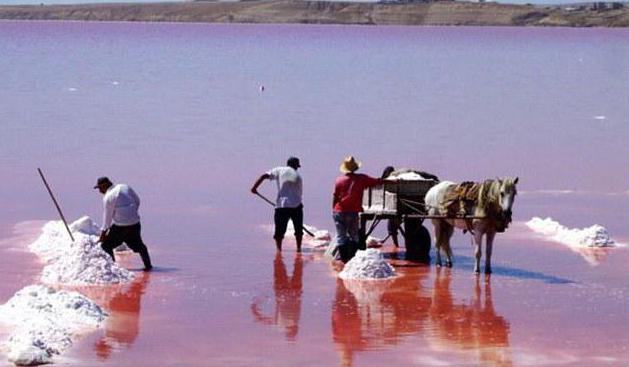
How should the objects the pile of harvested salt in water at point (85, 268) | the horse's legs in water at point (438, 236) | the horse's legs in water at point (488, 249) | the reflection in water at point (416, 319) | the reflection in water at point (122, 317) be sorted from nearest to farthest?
the reflection in water at point (122, 317) → the reflection in water at point (416, 319) → the pile of harvested salt in water at point (85, 268) → the horse's legs in water at point (488, 249) → the horse's legs in water at point (438, 236)

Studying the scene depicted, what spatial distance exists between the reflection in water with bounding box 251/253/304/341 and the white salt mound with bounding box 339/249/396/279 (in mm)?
564

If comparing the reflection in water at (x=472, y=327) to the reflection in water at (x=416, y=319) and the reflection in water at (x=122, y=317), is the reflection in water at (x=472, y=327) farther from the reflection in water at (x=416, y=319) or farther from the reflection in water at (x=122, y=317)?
the reflection in water at (x=122, y=317)

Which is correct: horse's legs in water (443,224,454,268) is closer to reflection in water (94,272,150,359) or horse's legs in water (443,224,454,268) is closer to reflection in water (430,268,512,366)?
reflection in water (430,268,512,366)

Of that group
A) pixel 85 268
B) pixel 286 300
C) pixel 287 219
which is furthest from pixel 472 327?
pixel 287 219

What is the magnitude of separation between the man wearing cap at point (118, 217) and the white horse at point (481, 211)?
3282 millimetres

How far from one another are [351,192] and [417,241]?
144 centimetres

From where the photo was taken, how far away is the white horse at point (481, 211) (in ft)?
58.6

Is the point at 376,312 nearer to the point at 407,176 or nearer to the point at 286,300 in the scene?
the point at 286,300

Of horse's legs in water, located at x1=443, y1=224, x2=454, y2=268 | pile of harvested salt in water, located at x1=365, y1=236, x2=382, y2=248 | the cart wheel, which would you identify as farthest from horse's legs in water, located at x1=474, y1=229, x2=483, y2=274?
pile of harvested salt in water, located at x1=365, y1=236, x2=382, y2=248

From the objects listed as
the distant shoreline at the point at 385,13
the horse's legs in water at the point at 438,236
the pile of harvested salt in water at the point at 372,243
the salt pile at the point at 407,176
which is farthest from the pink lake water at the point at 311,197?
the distant shoreline at the point at 385,13

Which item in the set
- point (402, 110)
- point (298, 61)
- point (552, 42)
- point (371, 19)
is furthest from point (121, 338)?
point (371, 19)

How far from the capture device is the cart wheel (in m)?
19.4

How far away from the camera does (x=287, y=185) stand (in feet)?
63.7

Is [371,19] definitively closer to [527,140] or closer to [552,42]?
[552,42]
